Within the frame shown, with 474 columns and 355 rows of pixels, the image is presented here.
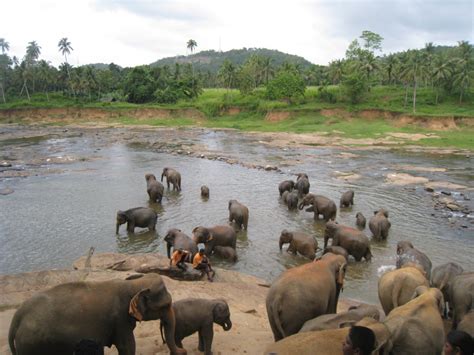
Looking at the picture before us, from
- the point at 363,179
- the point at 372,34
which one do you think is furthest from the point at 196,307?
the point at 372,34

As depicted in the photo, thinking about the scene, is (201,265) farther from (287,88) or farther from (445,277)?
(287,88)

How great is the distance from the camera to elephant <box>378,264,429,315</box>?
7562 mm

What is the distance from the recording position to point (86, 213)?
17750 millimetres

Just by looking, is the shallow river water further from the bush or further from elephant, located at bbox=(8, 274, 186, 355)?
the bush

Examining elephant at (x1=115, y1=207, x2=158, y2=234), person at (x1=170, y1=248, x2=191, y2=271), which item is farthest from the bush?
person at (x1=170, y1=248, x2=191, y2=271)

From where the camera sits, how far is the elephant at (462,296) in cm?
723

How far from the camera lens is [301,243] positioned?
41.6 feet

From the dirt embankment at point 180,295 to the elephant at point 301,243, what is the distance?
2292 millimetres

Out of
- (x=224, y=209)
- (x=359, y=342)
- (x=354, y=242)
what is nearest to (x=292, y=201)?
(x=224, y=209)

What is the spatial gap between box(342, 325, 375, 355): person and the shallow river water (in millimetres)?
6147

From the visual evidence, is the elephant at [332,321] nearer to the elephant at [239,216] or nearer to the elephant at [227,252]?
the elephant at [227,252]

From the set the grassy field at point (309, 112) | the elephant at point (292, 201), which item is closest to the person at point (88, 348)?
the elephant at point (292, 201)

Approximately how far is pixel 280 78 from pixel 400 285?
61.7 metres

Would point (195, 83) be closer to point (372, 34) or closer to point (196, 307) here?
point (372, 34)
